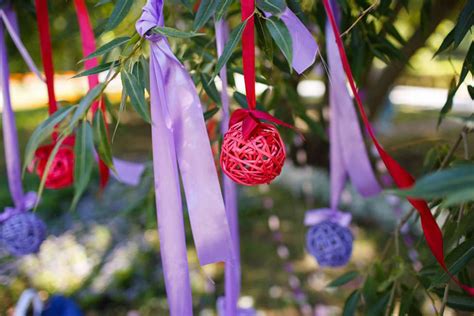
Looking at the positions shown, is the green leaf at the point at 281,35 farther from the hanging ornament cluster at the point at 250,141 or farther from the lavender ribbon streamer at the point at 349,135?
the lavender ribbon streamer at the point at 349,135

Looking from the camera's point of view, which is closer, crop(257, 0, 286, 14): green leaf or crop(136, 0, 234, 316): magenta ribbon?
crop(257, 0, 286, 14): green leaf

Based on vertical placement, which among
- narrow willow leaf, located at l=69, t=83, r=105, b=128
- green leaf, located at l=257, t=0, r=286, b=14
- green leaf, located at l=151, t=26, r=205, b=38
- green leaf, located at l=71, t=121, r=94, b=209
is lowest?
green leaf, located at l=71, t=121, r=94, b=209

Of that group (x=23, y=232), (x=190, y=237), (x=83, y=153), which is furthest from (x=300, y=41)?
(x=190, y=237)

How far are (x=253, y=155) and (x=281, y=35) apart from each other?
173 mm

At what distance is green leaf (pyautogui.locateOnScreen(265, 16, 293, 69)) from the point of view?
70 centimetres

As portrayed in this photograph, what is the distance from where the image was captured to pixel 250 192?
14.9 ft

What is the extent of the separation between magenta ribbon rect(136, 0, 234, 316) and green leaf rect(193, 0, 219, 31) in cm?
6

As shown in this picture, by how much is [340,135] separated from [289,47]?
1.37 ft

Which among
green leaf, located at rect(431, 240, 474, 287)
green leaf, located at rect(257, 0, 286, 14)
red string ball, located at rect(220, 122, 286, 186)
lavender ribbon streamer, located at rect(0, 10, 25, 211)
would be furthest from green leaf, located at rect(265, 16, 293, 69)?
lavender ribbon streamer, located at rect(0, 10, 25, 211)

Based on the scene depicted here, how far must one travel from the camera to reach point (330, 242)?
1.27m

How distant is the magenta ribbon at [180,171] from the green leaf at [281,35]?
0.18 m

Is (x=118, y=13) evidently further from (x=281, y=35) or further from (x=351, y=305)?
(x=351, y=305)

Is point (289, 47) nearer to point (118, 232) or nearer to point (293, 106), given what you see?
point (293, 106)

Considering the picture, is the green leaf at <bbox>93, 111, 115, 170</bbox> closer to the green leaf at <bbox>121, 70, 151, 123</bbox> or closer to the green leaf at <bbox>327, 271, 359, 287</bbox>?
the green leaf at <bbox>121, 70, 151, 123</bbox>
